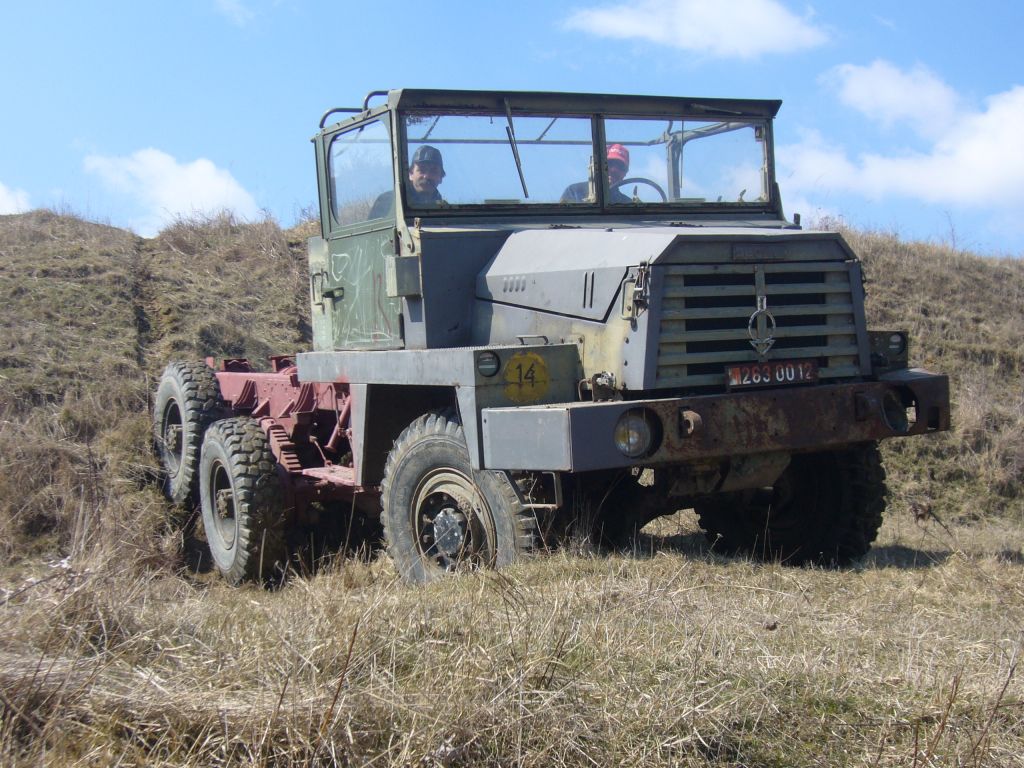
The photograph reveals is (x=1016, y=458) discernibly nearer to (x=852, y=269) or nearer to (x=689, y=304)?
(x=852, y=269)

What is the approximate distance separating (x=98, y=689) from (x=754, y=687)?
6.15 ft

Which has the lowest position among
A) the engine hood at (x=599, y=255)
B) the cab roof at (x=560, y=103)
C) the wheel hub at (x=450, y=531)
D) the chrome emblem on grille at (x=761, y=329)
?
the wheel hub at (x=450, y=531)

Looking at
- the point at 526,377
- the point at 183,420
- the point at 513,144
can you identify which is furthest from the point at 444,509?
the point at 183,420

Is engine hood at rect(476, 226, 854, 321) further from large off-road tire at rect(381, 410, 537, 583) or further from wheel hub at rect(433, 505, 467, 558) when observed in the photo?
wheel hub at rect(433, 505, 467, 558)

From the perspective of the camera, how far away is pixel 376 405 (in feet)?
21.3

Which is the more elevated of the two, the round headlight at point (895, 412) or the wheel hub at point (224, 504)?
the round headlight at point (895, 412)

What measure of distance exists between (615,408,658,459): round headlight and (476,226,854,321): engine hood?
0.60 meters

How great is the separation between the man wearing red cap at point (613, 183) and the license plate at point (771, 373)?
62.7 inches

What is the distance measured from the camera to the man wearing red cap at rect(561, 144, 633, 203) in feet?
21.7

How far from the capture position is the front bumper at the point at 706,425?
4.93 m

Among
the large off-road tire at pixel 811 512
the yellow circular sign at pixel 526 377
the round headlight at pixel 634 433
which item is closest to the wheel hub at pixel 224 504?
the yellow circular sign at pixel 526 377

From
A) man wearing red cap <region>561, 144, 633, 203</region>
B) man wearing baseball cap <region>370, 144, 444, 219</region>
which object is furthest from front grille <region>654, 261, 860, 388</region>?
man wearing baseball cap <region>370, 144, 444, 219</region>

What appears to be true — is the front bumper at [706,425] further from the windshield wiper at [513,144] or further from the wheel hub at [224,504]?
the wheel hub at [224,504]

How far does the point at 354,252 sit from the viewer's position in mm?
7027
